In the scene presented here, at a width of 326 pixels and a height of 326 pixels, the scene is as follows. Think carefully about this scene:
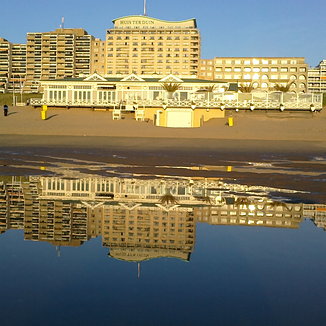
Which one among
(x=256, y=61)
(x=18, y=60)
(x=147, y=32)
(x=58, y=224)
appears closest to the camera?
(x=58, y=224)

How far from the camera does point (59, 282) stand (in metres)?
4.25

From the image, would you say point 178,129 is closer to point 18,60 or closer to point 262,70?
point 262,70

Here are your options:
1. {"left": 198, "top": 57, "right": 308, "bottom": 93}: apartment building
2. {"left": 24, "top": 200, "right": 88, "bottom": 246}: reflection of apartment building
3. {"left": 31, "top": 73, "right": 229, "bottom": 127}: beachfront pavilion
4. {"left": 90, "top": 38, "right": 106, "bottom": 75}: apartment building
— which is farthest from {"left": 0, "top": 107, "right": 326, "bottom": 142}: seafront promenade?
{"left": 90, "top": 38, "right": 106, "bottom": 75}: apartment building

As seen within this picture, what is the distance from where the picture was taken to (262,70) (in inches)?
5748

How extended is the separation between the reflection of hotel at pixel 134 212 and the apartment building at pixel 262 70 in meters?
137

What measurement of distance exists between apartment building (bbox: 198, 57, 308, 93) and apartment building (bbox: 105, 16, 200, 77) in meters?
9.04

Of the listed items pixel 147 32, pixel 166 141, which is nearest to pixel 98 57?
pixel 147 32

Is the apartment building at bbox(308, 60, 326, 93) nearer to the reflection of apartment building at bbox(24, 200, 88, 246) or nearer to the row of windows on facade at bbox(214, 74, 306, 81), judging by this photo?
the row of windows on facade at bbox(214, 74, 306, 81)

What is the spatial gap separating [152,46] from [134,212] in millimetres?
150473

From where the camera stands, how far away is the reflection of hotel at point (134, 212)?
585 centimetres

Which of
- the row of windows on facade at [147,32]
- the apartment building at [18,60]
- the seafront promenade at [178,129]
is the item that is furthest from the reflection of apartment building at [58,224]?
the apartment building at [18,60]

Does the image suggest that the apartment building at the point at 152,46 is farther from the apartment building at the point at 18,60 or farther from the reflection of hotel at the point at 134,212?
the reflection of hotel at the point at 134,212

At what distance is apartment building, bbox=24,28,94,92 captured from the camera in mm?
163750

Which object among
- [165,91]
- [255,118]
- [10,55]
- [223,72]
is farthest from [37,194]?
[10,55]
